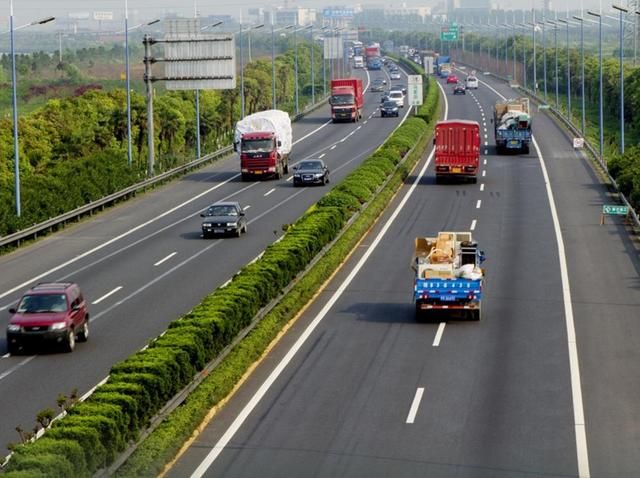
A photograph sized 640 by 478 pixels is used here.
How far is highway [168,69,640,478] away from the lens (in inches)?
1113

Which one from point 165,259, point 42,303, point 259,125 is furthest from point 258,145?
point 42,303

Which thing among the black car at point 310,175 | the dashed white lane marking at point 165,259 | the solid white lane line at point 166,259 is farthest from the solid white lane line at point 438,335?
the black car at point 310,175

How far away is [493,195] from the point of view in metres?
74.9

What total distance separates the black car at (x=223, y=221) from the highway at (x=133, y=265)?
1.66 ft

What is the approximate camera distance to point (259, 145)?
8419 centimetres

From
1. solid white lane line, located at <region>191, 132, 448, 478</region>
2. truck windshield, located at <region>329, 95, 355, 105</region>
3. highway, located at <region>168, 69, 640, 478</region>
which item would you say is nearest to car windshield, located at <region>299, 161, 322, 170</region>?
solid white lane line, located at <region>191, 132, 448, 478</region>

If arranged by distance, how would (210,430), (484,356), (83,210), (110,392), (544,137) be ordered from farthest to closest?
1. (544,137)
2. (83,210)
3. (484,356)
4. (210,430)
5. (110,392)

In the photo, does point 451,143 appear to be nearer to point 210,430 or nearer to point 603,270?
point 603,270

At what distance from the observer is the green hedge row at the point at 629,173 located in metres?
64.8

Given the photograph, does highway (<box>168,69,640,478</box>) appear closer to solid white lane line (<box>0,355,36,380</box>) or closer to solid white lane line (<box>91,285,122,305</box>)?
solid white lane line (<box>0,355,36,380</box>)

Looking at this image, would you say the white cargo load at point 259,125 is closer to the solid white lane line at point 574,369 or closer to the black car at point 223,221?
the black car at point 223,221

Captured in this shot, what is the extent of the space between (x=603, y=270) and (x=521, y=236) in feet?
29.2

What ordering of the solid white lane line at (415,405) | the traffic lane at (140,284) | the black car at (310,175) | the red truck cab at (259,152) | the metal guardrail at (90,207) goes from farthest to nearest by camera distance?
the red truck cab at (259,152)
the black car at (310,175)
the metal guardrail at (90,207)
the traffic lane at (140,284)
the solid white lane line at (415,405)

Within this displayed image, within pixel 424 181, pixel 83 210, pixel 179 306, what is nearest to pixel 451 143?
pixel 424 181
